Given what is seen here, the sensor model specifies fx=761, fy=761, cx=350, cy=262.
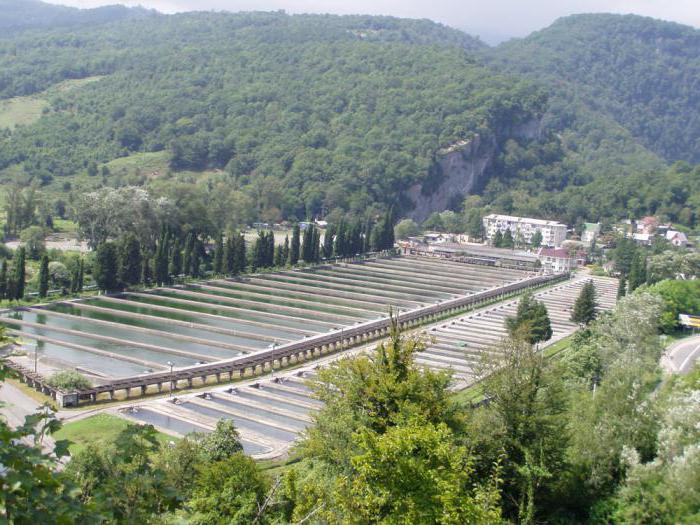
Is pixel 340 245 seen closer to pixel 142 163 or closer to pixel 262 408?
pixel 262 408

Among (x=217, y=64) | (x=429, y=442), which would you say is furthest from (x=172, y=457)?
(x=217, y=64)

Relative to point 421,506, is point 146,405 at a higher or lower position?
lower

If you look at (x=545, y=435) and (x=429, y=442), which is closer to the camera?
(x=429, y=442)

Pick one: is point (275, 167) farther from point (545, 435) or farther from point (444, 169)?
point (545, 435)

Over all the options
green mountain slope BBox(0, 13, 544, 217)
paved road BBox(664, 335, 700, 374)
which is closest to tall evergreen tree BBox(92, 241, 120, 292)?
paved road BBox(664, 335, 700, 374)

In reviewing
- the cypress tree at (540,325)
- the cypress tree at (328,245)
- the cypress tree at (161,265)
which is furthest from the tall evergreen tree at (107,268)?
the cypress tree at (540,325)

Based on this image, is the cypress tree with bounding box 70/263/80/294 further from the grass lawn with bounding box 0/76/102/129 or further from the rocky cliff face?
the grass lawn with bounding box 0/76/102/129

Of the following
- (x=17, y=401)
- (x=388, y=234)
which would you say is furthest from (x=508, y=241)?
(x=17, y=401)
